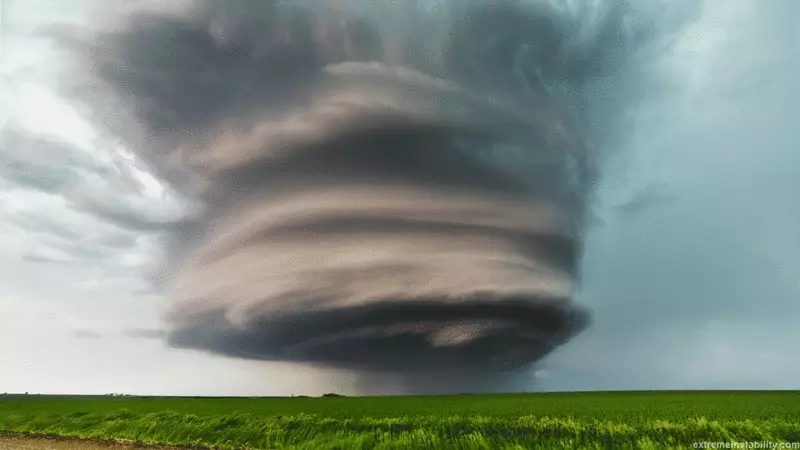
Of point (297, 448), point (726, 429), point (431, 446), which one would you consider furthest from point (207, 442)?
point (726, 429)

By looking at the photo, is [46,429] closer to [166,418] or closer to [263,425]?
[166,418]

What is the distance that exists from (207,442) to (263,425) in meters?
2.75

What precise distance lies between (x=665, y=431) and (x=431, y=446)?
32.1 feet

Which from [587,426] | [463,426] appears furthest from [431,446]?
[587,426]

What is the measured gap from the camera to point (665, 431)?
21.7m

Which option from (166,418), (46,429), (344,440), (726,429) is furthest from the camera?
(46,429)

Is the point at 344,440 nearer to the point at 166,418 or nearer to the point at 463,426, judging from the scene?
the point at 463,426

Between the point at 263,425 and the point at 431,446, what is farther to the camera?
the point at 263,425

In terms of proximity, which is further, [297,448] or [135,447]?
[135,447]

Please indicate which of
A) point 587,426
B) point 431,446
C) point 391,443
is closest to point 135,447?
point 391,443

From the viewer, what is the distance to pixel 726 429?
20.7 metres

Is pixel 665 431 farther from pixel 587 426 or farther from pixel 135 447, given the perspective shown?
pixel 135 447

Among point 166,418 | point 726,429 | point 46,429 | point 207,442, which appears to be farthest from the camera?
point 46,429

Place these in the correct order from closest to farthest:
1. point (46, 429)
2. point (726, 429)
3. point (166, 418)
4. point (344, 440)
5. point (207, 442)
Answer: point (726, 429) → point (344, 440) → point (207, 442) → point (166, 418) → point (46, 429)
